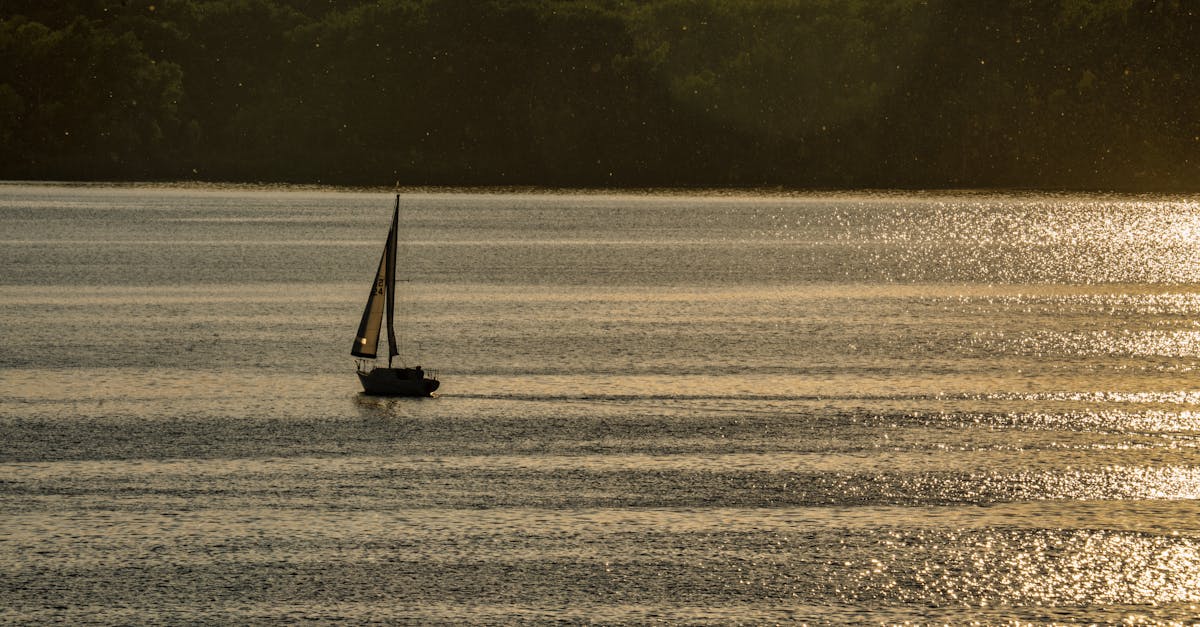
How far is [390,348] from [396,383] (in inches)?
79.4

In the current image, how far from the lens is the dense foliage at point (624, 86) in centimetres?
18538

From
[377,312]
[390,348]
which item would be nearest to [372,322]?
[377,312]

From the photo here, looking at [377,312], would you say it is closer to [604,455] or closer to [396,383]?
[396,383]

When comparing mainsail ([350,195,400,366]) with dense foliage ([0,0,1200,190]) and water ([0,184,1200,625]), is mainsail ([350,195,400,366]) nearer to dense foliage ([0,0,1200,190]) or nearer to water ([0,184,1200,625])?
water ([0,184,1200,625])

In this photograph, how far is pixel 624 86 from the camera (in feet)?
628

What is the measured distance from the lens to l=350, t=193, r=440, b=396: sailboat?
34.1 m

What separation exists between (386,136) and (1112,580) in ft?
572

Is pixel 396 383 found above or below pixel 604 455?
below

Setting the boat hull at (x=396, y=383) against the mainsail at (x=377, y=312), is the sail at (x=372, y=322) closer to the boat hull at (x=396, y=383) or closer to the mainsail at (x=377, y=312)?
the mainsail at (x=377, y=312)

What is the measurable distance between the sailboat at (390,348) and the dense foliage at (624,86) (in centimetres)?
14767

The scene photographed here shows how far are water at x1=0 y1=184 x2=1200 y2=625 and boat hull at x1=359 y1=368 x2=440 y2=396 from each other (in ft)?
1.79

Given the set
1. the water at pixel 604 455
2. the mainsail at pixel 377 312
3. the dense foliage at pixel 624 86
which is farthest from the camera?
the dense foliage at pixel 624 86

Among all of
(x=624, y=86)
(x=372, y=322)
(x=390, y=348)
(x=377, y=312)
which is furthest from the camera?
(x=624, y=86)

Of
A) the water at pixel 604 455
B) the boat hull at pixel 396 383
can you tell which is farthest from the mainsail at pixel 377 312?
the boat hull at pixel 396 383
